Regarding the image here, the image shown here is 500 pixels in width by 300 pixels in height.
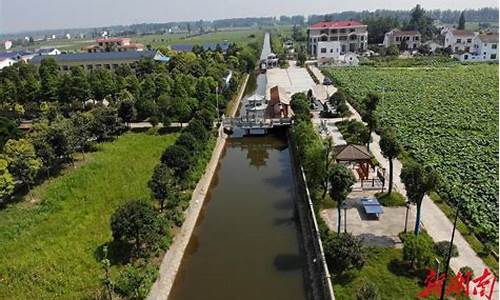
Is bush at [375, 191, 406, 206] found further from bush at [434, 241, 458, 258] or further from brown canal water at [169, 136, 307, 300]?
bush at [434, 241, 458, 258]

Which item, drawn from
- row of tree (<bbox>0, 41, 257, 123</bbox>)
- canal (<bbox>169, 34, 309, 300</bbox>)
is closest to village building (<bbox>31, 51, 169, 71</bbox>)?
row of tree (<bbox>0, 41, 257, 123</bbox>)

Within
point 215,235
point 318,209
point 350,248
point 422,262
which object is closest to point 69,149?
point 215,235

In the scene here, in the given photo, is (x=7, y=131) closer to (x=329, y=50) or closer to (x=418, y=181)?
(x=418, y=181)

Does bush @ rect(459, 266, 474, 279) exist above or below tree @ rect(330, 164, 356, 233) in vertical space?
below

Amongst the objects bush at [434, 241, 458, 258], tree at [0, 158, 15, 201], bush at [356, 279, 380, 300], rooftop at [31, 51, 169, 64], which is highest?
rooftop at [31, 51, 169, 64]

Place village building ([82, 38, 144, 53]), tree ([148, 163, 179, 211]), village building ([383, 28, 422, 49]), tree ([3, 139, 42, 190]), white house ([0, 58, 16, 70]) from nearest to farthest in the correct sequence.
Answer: tree ([148, 163, 179, 211]), tree ([3, 139, 42, 190]), white house ([0, 58, 16, 70]), village building ([82, 38, 144, 53]), village building ([383, 28, 422, 49])

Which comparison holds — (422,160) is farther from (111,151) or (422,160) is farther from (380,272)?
(111,151)

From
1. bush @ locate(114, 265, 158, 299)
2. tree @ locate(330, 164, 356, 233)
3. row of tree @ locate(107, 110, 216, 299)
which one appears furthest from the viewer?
tree @ locate(330, 164, 356, 233)

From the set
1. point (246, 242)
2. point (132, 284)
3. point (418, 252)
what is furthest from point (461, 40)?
point (132, 284)
